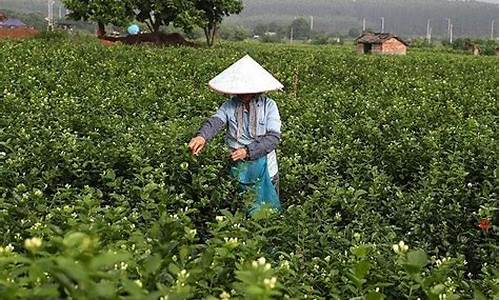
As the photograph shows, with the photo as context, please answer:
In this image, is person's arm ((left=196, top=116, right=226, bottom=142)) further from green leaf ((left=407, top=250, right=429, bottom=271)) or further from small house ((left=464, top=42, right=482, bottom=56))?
small house ((left=464, top=42, right=482, bottom=56))

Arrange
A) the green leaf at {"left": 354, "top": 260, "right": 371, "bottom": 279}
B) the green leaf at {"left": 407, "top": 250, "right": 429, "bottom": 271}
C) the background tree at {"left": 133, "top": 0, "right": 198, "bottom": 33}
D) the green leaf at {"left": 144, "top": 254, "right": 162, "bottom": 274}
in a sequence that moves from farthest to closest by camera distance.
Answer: the background tree at {"left": 133, "top": 0, "right": 198, "bottom": 33}
the green leaf at {"left": 354, "top": 260, "right": 371, "bottom": 279}
the green leaf at {"left": 407, "top": 250, "right": 429, "bottom": 271}
the green leaf at {"left": 144, "top": 254, "right": 162, "bottom": 274}

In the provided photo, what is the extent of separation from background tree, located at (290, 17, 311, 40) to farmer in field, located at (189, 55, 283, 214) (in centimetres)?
10215

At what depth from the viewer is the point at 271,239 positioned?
4.18 m

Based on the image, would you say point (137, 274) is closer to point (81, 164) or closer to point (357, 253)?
point (357, 253)

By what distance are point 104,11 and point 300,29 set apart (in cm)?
7698

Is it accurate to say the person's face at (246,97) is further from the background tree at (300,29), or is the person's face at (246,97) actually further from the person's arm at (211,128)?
the background tree at (300,29)

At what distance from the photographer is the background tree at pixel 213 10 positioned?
3675 centimetres

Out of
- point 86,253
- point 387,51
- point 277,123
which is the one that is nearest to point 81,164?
point 277,123

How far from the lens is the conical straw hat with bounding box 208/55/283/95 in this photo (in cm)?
511

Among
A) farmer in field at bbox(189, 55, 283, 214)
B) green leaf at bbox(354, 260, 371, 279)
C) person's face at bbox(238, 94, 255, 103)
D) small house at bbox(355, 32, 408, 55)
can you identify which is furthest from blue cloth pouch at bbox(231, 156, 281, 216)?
small house at bbox(355, 32, 408, 55)

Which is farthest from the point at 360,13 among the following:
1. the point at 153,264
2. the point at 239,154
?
the point at 153,264

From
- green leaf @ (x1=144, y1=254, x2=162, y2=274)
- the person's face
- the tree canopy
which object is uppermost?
the person's face

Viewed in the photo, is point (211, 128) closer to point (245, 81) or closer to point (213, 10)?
point (245, 81)

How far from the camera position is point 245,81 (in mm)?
5141
